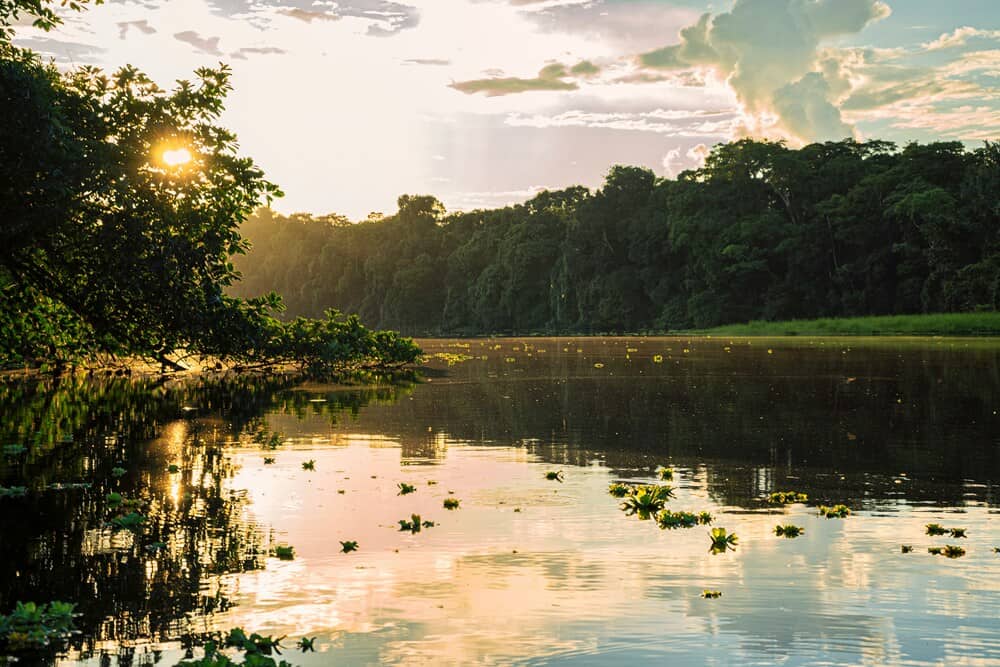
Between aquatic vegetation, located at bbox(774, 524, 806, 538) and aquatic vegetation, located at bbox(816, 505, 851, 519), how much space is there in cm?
115

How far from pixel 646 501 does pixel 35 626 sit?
7.80 meters

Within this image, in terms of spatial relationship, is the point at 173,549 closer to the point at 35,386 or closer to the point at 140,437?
the point at 140,437

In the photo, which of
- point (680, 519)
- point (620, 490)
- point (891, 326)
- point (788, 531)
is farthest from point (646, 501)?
point (891, 326)

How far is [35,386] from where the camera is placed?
35.9 metres

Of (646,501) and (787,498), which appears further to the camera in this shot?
(787,498)

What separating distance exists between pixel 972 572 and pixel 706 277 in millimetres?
121697

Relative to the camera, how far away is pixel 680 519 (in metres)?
12.4

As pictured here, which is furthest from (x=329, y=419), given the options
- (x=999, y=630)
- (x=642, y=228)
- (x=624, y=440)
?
(x=642, y=228)

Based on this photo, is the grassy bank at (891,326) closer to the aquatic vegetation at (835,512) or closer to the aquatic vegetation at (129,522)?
the aquatic vegetation at (835,512)

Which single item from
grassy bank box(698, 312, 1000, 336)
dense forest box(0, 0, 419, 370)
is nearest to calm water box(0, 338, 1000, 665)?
dense forest box(0, 0, 419, 370)

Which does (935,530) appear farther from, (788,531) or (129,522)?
(129,522)

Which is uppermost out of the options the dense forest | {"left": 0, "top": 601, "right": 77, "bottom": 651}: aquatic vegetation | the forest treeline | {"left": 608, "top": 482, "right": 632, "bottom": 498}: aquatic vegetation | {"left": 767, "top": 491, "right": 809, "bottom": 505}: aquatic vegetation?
the forest treeline

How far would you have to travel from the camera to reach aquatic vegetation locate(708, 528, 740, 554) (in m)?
11.0

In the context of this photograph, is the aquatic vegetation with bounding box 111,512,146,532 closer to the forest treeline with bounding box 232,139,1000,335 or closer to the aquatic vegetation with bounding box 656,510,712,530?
the aquatic vegetation with bounding box 656,510,712,530
